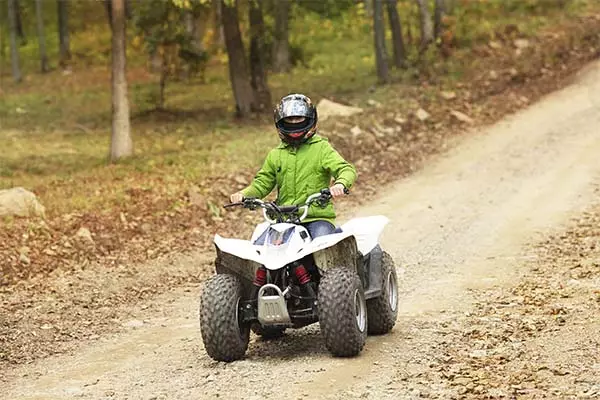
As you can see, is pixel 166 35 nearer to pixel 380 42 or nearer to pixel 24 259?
pixel 380 42

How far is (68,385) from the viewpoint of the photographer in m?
8.84

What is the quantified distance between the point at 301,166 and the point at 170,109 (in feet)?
65.4

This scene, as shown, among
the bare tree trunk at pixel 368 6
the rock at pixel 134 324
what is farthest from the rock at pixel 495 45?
the rock at pixel 134 324

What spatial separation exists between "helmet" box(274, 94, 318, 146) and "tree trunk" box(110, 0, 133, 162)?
11.0 meters

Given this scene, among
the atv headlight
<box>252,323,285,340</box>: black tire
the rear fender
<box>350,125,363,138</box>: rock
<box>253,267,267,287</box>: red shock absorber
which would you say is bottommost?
<box>252,323,285,340</box>: black tire

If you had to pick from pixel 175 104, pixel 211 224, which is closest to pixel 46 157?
pixel 211 224

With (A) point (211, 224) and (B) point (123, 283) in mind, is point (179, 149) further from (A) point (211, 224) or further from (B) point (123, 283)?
(B) point (123, 283)

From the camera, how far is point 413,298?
465 inches

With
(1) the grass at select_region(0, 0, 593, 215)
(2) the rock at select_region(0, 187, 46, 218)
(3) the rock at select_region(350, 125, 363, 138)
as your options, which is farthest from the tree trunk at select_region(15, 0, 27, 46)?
(2) the rock at select_region(0, 187, 46, 218)

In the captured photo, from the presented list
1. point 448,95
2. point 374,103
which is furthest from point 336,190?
point 448,95

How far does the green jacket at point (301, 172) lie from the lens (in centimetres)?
932

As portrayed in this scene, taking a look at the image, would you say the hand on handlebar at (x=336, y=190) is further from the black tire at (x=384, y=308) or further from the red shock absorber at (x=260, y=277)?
the black tire at (x=384, y=308)

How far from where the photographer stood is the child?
30.2ft

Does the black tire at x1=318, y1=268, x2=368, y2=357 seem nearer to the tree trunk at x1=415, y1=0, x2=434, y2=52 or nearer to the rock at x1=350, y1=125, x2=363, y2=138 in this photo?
the rock at x1=350, y1=125, x2=363, y2=138
